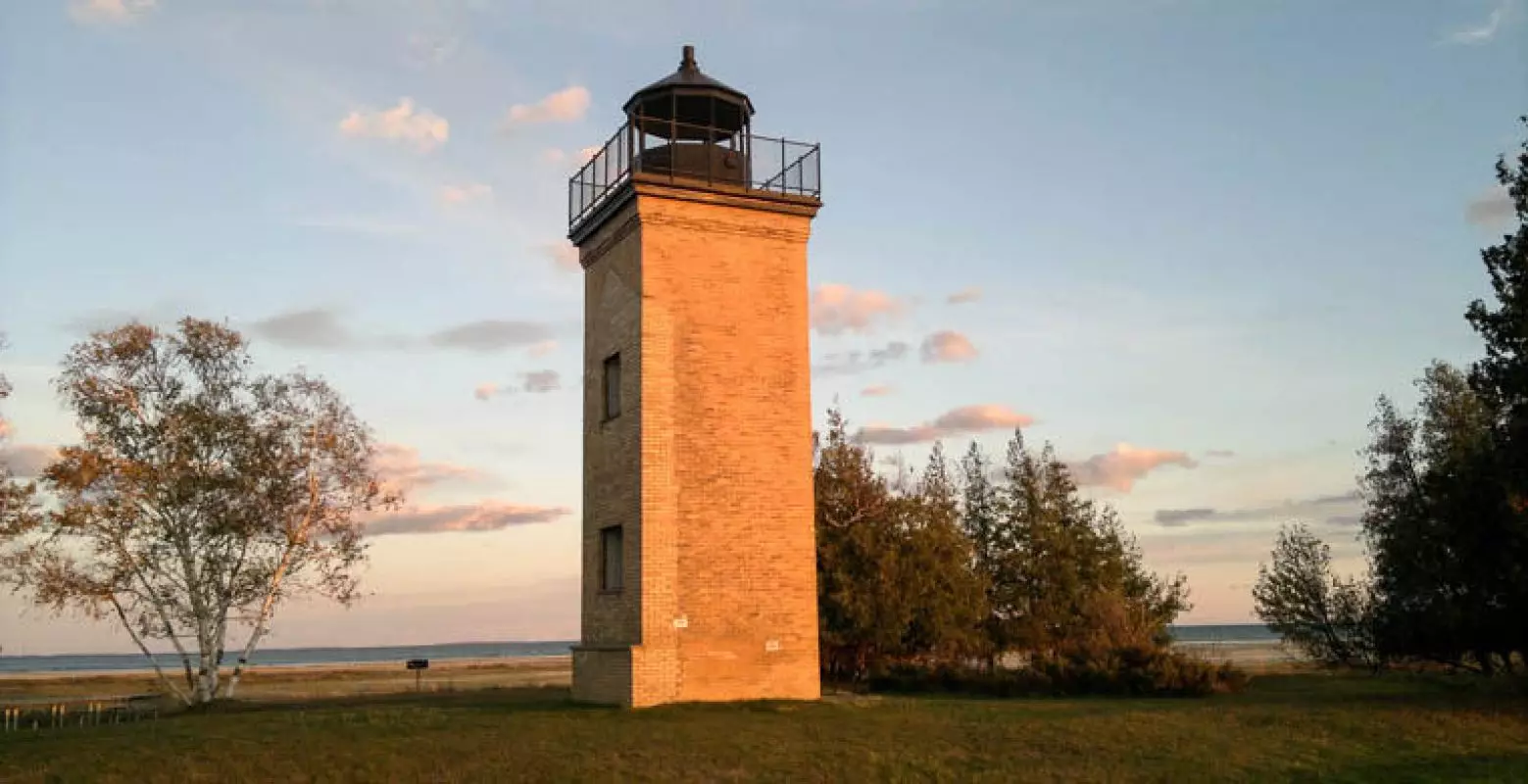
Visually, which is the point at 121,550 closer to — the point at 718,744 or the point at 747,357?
the point at 747,357

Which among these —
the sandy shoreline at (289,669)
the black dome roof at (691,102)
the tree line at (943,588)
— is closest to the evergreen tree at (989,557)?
the tree line at (943,588)

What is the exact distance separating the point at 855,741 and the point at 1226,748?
16.3ft

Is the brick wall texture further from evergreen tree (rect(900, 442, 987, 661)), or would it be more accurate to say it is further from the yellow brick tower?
evergreen tree (rect(900, 442, 987, 661))

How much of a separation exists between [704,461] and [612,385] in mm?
2750

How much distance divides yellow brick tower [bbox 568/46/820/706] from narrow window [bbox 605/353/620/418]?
0.13 feet

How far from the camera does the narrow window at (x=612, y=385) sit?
22406 millimetres

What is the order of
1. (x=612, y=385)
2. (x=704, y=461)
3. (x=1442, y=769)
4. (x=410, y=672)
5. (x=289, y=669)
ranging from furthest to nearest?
1. (x=289, y=669)
2. (x=410, y=672)
3. (x=612, y=385)
4. (x=704, y=461)
5. (x=1442, y=769)

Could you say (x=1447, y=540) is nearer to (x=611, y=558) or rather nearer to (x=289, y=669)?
(x=611, y=558)

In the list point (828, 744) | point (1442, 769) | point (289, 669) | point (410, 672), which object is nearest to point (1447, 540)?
point (1442, 769)

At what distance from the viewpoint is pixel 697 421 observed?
21.3 meters

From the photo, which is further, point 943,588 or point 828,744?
point 943,588

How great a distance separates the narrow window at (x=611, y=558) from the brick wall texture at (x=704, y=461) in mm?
210

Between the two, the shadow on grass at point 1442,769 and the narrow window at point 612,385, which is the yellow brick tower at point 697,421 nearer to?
the narrow window at point 612,385

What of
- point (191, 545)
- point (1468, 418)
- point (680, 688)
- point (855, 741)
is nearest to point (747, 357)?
point (680, 688)
